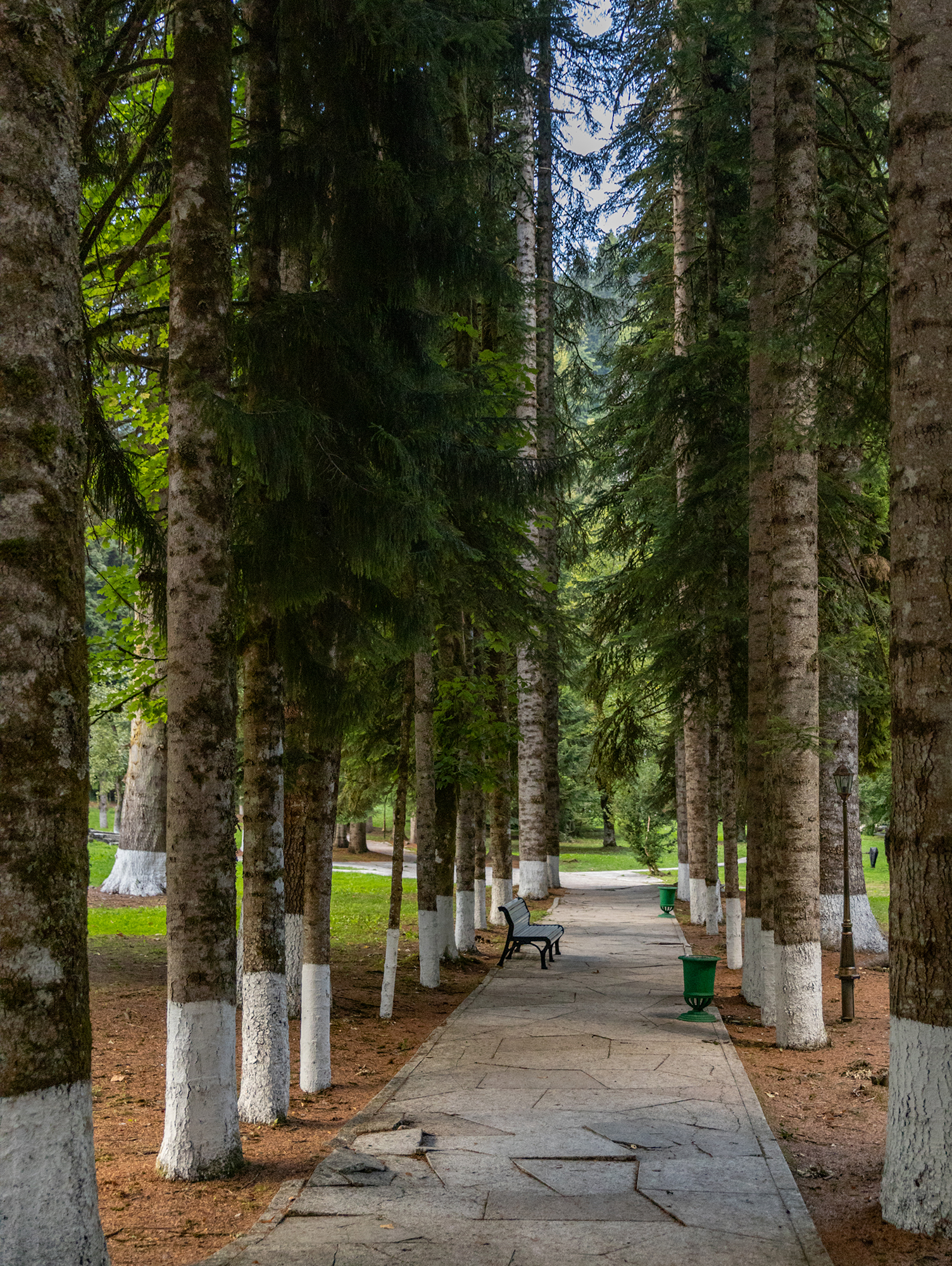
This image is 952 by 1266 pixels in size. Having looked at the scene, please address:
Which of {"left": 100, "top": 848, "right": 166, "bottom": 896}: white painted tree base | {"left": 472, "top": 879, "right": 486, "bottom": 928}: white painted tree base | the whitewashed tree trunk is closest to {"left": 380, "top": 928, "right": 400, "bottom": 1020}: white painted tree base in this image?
the whitewashed tree trunk

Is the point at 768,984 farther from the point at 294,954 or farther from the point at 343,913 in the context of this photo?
the point at 343,913

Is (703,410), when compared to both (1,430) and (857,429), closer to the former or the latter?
(857,429)

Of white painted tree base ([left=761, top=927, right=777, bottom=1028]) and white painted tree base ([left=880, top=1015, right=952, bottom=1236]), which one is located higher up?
white painted tree base ([left=880, top=1015, right=952, bottom=1236])

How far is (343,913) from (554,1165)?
15879 millimetres

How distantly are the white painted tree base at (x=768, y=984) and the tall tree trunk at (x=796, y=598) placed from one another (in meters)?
0.51

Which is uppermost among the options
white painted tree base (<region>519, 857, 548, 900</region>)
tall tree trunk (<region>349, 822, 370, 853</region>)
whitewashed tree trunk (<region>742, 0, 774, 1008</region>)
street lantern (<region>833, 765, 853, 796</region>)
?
whitewashed tree trunk (<region>742, 0, 774, 1008</region>)

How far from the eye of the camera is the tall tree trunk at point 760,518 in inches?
404

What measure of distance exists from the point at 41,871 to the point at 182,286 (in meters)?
3.73

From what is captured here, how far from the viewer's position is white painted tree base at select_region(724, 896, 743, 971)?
13.2m

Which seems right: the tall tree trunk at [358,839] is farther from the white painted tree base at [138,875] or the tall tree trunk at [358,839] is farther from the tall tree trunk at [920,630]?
the tall tree trunk at [920,630]

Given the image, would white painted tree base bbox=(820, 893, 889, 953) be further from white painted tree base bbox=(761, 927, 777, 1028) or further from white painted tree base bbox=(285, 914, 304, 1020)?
white painted tree base bbox=(285, 914, 304, 1020)

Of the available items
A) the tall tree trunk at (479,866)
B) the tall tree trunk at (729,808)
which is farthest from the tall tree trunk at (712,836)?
the tall tree trunk at (479,866)

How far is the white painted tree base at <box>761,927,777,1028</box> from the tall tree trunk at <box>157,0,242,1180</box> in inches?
223

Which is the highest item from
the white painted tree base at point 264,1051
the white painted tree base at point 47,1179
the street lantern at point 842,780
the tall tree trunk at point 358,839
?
the street lantern at point 842,780
